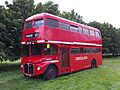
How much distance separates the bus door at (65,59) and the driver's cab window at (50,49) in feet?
2.67

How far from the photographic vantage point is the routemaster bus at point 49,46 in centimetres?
1269

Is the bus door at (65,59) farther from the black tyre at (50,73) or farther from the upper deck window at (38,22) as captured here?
the upper deck window at (38,22)

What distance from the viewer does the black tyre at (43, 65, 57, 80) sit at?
1272 centimetres

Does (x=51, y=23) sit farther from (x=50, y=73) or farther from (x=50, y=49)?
(x=50, y=73)

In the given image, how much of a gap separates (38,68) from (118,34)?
3277cm

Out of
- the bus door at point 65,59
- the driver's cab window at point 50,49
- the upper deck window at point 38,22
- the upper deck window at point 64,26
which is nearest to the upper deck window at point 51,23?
the upper deck window at point 38,22

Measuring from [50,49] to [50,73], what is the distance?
1.51 m

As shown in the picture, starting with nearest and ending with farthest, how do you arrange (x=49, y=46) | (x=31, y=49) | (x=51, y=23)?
1. (x=49, y=46)
2. (x=31, y=49)
3. (x=51, y=23)

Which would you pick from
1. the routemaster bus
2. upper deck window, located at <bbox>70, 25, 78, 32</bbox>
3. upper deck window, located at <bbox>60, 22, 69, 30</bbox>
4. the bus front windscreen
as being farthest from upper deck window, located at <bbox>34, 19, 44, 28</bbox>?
upper deck window, located at <bbox>70, 25, 78, 32</bbox>

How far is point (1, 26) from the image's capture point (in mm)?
17422

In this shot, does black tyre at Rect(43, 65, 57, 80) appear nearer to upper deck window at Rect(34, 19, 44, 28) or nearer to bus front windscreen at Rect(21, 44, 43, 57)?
bus front windscreen at Rect(21, 44, 43, 57)

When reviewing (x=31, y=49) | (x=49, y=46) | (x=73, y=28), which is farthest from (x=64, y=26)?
(x=31, y=49)

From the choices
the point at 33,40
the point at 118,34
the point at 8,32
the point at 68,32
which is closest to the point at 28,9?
the point at 8,32

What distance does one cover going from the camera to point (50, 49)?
1324 centimetres
